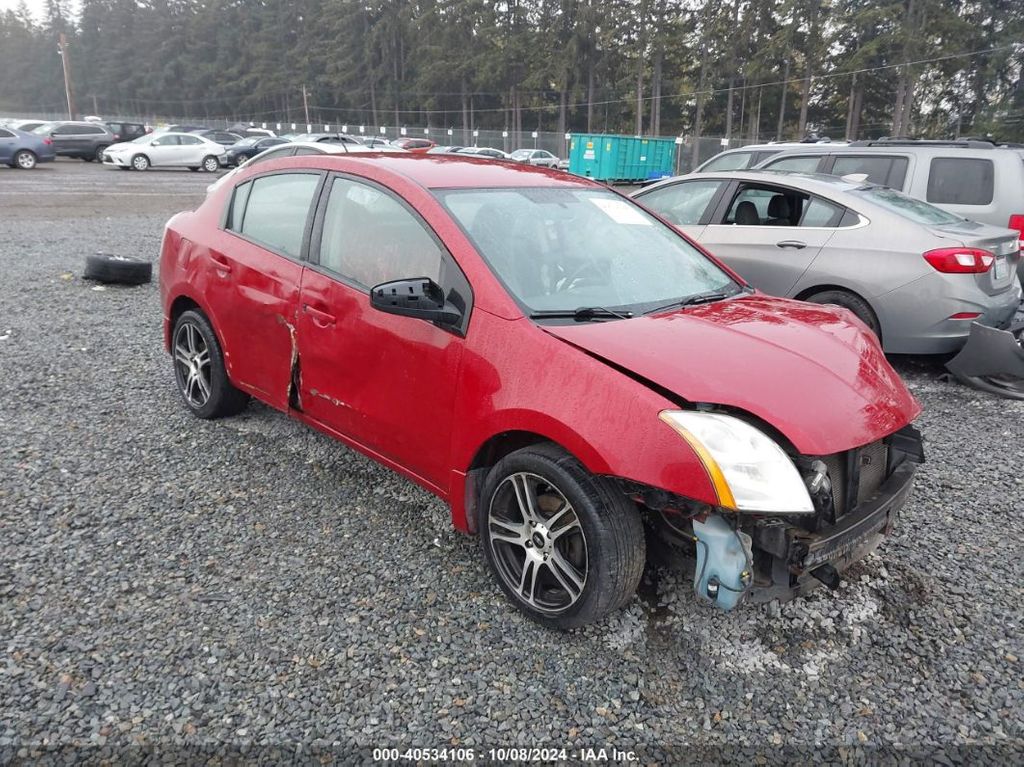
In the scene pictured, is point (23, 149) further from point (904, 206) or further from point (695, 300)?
point (695, 300)

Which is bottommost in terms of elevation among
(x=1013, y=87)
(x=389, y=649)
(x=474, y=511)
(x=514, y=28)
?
(x=389, y=649)

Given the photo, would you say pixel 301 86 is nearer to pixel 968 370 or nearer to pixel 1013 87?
pixel 1013 87

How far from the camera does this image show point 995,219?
7242 millimetres

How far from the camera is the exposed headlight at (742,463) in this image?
2248 mm

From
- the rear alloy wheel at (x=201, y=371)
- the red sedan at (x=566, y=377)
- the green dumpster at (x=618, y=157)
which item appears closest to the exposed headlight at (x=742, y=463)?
the red sedan at (x=566, y=377)

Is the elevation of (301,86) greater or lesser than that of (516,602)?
greater

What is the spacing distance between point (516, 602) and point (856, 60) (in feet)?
163

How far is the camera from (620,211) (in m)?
3.74

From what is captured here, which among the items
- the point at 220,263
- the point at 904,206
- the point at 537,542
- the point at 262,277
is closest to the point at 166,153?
the point at 220,263

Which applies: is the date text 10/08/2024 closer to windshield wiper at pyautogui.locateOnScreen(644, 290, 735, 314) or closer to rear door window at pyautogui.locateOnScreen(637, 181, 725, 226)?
windshield wiper at pyautogui.locateOnScreen(644, 290, 735, 314)

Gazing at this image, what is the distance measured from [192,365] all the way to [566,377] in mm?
3016

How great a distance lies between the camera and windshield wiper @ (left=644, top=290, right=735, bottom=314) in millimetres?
3102

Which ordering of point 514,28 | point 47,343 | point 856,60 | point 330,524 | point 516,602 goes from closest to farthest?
point 516,602 < point 330,524 < point 47,343 < point 856,60 < point 514,28

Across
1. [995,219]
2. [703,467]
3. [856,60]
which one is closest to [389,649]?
[703,467]
